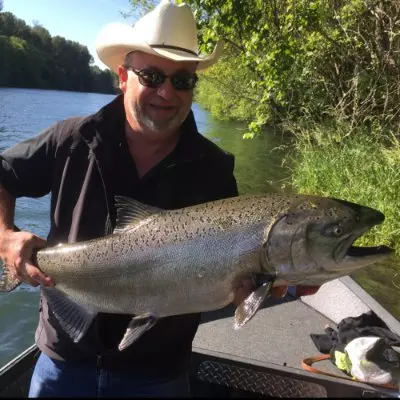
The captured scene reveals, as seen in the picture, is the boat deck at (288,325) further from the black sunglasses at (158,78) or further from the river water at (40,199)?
the river water at (40,199)

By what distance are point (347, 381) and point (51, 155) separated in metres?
2.56

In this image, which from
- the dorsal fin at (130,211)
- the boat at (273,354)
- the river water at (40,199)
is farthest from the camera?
the river water at (40,199)

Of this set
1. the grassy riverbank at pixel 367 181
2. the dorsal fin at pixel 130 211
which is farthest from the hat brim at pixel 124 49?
the grassy riverbank at pixel 367 181

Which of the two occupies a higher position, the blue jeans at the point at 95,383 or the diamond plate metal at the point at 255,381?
the blue jeans at the point at 95,383

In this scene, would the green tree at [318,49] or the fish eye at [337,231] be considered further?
the green tree at [318,49]

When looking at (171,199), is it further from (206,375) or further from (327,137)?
(327,137)

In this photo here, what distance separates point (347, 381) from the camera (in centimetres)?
342

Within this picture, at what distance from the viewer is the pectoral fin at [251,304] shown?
223 centimetres

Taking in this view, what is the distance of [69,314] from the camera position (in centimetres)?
260

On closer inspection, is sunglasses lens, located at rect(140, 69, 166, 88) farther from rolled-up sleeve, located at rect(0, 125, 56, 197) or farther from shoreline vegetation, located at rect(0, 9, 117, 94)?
shoreline vegetation, located at rect(0, 9, 117, 94)

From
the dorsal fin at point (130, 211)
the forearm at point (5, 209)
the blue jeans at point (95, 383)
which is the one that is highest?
the dorsal fin at point (130, 211)

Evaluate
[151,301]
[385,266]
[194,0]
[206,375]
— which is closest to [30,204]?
[194,0]

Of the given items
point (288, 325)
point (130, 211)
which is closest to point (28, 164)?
point (130, 211)

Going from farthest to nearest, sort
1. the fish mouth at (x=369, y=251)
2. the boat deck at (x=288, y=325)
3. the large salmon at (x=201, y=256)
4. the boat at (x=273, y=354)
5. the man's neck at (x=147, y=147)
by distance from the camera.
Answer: the boat deck at (x=288, y=325)
the boat at (x=273, y=354)
the man's neck at (x=147, y=147)
the large salmon at (x=201, y=256)
the fish mouth at (x=369, y=251)
